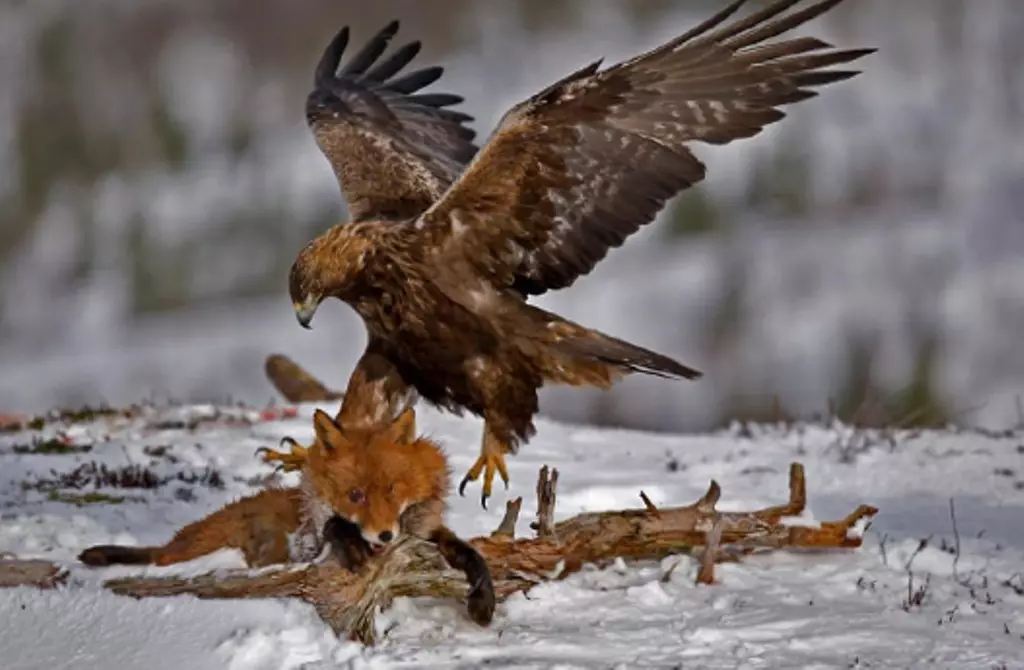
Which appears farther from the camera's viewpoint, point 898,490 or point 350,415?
point 898,490

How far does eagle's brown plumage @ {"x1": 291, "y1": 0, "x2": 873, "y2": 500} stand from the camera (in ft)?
20.4

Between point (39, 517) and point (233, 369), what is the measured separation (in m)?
24.7

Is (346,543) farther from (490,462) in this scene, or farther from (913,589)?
(913,589)

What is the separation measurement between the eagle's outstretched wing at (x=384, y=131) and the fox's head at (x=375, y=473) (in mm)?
1693

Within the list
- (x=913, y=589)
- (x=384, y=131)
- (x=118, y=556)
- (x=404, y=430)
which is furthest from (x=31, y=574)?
(x=384, y=131)

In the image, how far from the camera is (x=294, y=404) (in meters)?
11.3

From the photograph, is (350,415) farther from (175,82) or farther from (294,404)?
(175,82)

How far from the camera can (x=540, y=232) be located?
6.47 m

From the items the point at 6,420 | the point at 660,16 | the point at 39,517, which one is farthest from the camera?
the point at 660,16

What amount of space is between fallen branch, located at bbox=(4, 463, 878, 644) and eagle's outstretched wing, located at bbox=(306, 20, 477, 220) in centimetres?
184

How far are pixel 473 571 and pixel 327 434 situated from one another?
679 millimetres

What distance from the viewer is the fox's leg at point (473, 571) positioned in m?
5.21

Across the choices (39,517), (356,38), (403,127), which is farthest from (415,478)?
(356,38)

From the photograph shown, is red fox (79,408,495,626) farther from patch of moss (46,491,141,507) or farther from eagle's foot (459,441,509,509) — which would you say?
patch of moss (46,491,141,507)
